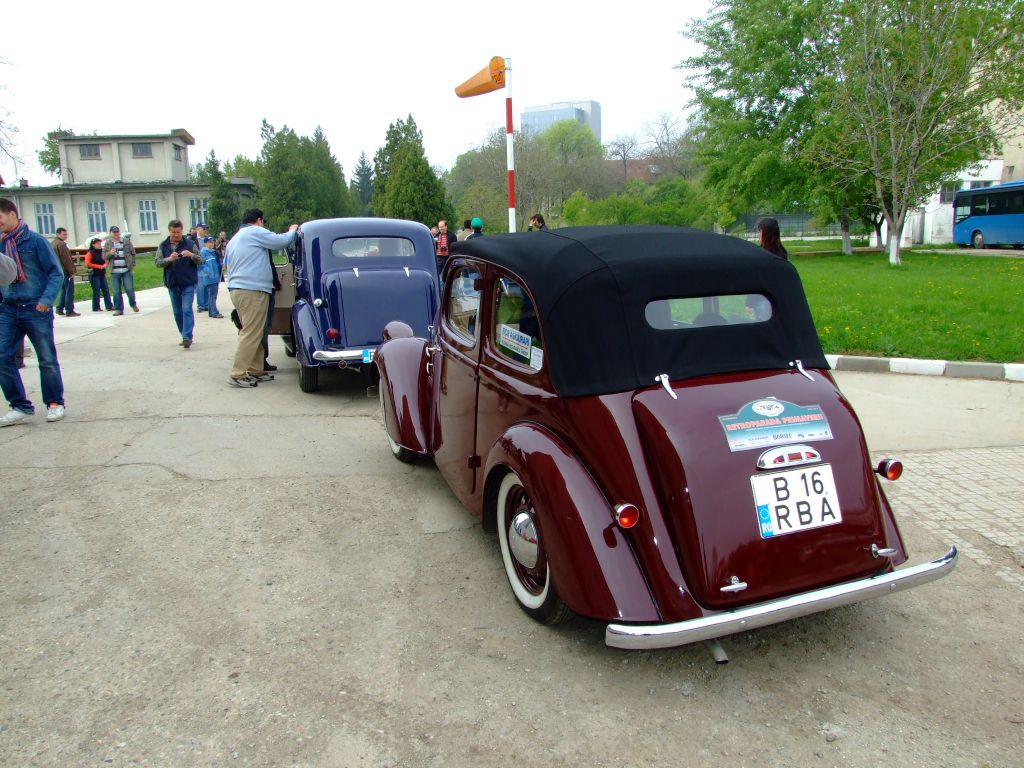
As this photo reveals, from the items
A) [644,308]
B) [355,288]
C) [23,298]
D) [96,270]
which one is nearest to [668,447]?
[644,308]

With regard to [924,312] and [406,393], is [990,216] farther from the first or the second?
[406,393]

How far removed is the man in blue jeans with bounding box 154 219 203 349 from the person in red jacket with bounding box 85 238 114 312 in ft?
17.2

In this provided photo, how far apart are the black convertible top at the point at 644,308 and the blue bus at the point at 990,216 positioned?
3077 centimetres

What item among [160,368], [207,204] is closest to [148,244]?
[207,204]

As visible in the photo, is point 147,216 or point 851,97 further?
point 147,216

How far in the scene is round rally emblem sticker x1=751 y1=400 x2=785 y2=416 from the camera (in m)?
3.00

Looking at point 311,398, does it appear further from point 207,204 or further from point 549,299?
point 207,204

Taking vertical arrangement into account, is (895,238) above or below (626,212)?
below

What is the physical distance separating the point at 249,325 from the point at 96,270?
9.32 metres

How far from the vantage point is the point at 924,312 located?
36.6ft

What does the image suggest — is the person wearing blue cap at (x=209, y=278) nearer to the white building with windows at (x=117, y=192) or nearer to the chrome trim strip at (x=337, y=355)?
the chrome trim strip at (x=337, y=355)

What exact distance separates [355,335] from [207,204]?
48.3 m

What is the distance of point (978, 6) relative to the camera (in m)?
22.3

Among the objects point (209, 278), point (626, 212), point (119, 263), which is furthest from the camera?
point (626, 212)
